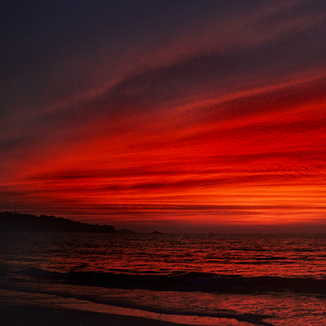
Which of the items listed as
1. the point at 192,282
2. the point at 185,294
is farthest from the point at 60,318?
the point at 192,282

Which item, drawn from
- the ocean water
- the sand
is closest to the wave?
the ocean water

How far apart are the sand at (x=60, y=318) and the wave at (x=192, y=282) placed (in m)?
8.63

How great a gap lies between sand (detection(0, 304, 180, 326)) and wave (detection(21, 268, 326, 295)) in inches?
340

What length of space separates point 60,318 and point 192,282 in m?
13.7

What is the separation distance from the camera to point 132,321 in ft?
40.4

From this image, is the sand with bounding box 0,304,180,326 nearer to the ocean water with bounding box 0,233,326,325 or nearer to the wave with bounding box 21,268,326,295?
the ocean water with bounding box 0,233,326,325

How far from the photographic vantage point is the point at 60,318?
1249cm

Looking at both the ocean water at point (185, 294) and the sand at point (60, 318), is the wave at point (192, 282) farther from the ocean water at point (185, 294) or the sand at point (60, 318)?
the sand at point (60, 318)

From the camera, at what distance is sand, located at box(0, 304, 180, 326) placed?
11.8 metres

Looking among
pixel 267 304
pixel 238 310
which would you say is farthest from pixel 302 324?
pixel 267 304

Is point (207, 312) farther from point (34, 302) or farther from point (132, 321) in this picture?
point (34, 302)

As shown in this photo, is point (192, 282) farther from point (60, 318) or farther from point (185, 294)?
point (60, 318)

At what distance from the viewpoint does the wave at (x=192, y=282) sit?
70.8ft

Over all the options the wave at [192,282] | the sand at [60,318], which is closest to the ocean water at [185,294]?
the wave at [192,282]
